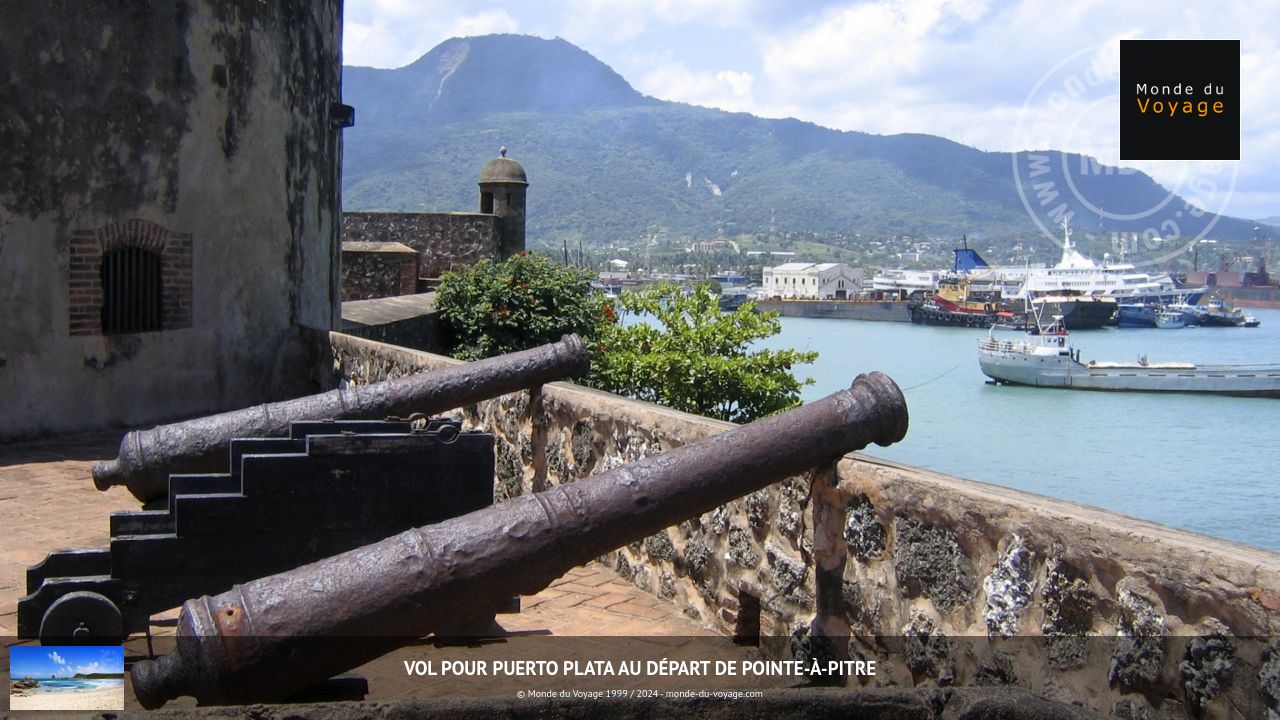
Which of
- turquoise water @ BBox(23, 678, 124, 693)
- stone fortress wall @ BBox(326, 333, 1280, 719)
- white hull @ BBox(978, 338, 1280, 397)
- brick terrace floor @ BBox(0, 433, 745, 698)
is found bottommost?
white hull @ BBox(978, 338, 1280, 397)

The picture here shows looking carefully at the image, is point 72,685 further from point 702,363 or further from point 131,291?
point 702,363

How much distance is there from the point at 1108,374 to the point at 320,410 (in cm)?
4823

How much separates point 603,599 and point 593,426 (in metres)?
0.85

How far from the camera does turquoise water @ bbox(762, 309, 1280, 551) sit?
3116 cm

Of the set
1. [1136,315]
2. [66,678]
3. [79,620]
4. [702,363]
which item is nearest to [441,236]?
[702,363]

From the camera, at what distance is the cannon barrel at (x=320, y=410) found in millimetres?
4406

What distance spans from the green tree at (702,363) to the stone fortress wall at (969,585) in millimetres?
9201

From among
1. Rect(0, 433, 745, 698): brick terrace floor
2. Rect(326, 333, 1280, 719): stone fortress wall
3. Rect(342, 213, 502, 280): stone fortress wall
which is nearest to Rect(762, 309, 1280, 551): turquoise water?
Rect(342, 213, 502, 280): stone fortress wall

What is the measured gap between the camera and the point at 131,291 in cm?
931

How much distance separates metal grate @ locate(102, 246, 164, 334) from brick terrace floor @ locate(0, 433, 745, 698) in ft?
6.50

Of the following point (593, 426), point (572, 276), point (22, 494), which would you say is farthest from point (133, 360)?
point (572, 276)

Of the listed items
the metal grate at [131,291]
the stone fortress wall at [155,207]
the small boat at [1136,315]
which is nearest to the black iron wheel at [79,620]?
the stone fortress wall at [155,207]

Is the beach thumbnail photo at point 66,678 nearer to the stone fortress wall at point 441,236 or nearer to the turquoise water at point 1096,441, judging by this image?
the stone fortress wall at point 441,236

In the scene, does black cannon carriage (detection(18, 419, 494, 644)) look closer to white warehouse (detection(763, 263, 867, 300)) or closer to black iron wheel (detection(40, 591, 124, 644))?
black iron wheel (detection(40, 591, 124, 644))
